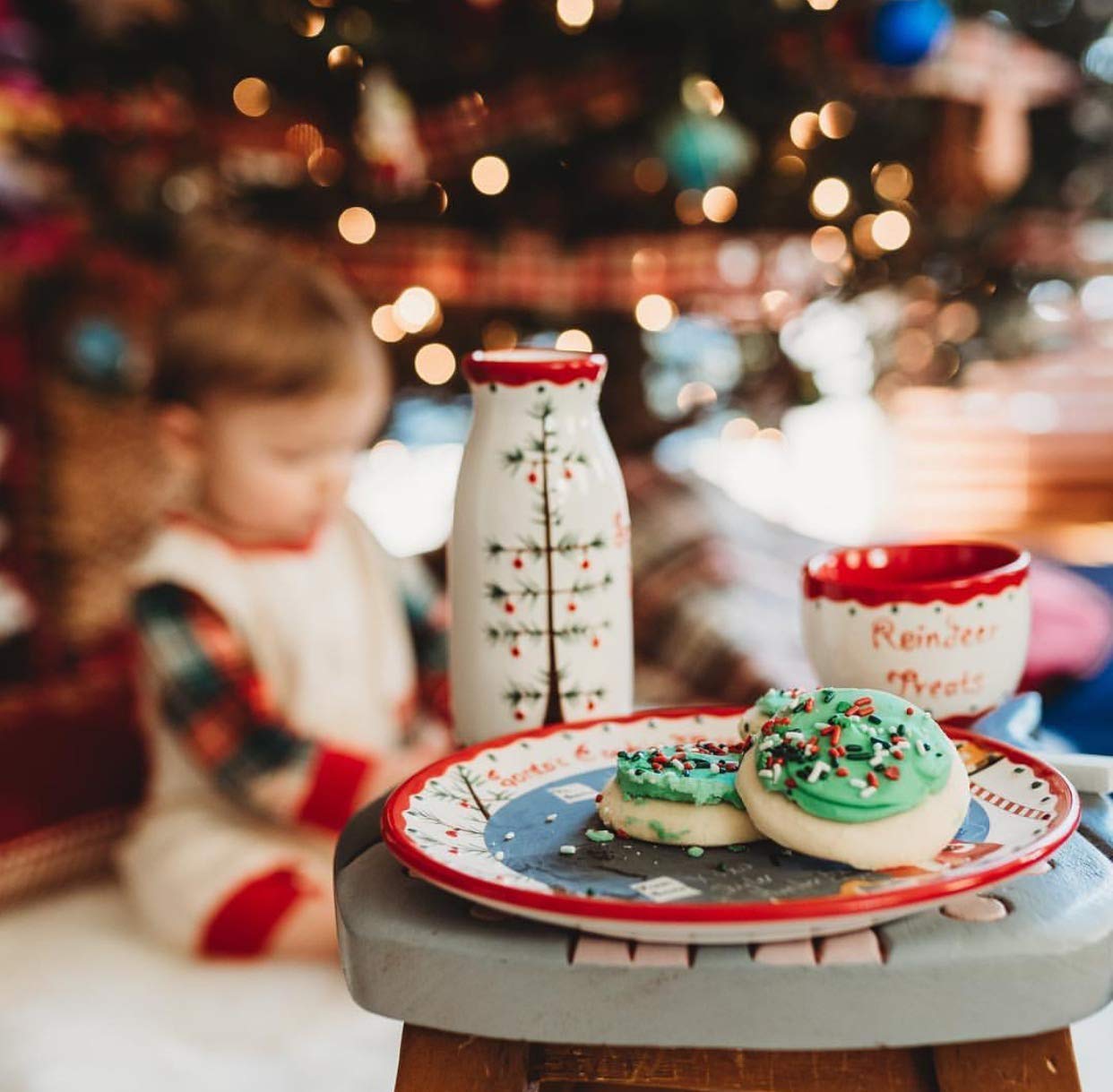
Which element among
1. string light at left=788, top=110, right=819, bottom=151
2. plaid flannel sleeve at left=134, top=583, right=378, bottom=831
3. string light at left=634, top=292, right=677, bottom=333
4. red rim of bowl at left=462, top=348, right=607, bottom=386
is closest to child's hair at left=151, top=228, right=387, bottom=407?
plaid flannel sleeve at left=134, top=583, right=378, bottom=831

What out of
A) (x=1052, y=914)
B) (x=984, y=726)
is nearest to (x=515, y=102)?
(x=984, y=726)

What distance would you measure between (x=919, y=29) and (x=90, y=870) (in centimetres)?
136

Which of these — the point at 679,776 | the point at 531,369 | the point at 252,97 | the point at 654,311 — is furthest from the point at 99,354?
the point at 679,776

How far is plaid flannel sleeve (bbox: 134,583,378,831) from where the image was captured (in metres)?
1.06

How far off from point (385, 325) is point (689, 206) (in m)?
0.47

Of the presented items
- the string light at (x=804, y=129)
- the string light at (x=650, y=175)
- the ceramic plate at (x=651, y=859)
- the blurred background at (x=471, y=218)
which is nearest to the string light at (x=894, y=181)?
the blurred background at (x=471, y=218)

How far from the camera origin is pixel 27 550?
2006 mm

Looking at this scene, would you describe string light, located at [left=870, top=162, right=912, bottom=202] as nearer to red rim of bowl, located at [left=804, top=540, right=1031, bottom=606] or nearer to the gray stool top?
red rim of bowl, located at [left=804, top=540, right=1031, bottom=606]

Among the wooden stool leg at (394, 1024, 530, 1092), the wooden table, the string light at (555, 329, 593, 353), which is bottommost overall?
the wooden stool leg at (394, 1024, 530, 1092)

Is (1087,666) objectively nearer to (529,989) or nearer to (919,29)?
(919,29)

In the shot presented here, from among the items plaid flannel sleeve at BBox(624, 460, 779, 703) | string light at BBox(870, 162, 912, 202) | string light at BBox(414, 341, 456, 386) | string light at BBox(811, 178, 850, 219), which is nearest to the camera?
plaid flannel sleeve at BBox(624, 460, 779, 703)

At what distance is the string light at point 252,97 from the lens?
1776 mm

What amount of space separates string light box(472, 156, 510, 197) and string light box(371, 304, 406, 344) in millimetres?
217

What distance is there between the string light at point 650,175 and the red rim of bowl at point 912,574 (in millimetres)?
1248
